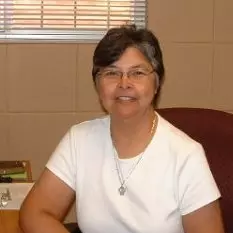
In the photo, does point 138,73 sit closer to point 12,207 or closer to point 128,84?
point 128,84

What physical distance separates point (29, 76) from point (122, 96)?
2.98ft

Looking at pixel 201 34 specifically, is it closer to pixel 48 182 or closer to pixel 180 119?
pixel 180 119

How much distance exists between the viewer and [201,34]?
226 centimetres

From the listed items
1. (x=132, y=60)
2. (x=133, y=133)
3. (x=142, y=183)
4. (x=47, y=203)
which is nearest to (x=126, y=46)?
(x=132, y=60)

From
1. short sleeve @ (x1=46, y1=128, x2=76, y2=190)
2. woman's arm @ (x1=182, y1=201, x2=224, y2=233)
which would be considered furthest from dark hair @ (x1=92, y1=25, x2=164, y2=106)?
woman's arm @ (x1=182, y1=201, x2=224, y2=233)

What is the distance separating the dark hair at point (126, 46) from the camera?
1.42 metres

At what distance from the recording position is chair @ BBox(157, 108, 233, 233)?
161 cm

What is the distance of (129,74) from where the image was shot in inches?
55.2

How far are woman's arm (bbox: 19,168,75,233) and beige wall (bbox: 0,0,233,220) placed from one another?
77 centimetres

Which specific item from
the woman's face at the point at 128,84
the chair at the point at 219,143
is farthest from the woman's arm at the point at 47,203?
the chair at the point at 219,143

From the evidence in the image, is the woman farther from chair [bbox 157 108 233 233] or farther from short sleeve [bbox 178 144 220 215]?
chair [bbox 157 108 233 233]

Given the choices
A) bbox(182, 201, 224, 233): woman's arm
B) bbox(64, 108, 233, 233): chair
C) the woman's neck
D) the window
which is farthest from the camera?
the window

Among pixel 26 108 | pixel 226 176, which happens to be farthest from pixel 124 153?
pixel 26 108

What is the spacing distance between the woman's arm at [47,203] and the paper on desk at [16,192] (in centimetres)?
7
